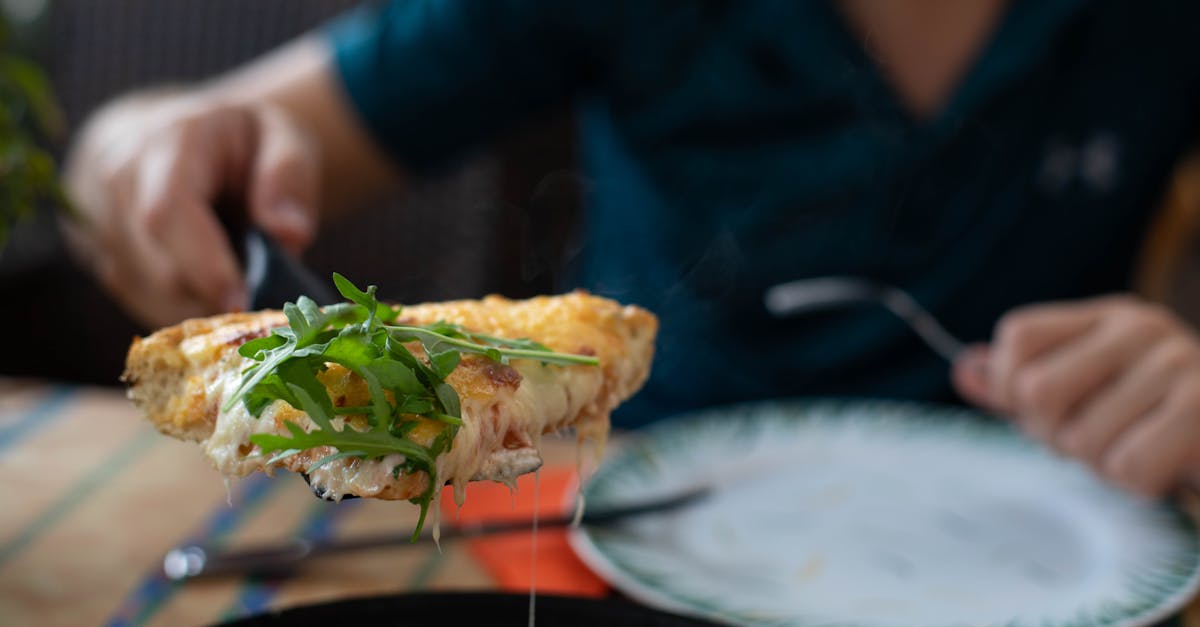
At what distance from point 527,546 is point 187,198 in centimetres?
42

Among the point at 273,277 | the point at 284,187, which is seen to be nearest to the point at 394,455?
the point at 273,277

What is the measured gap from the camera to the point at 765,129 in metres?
1.48

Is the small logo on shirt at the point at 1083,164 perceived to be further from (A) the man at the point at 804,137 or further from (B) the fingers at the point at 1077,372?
(B) the fingers at the point at 1077,372

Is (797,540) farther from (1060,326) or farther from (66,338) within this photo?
(66,338)

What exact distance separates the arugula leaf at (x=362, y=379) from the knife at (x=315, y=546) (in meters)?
0.30

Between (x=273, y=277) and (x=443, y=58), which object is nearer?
(x=273, y=277)

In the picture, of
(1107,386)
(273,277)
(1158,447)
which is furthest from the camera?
(1107,386)

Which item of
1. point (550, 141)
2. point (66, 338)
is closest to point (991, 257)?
point (550, 141)

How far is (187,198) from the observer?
91cm

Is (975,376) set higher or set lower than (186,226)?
lower

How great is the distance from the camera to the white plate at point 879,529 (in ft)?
2.71

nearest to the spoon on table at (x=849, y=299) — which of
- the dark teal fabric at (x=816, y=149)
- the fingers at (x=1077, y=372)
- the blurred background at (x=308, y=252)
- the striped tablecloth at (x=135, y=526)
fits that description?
the dark teal fabric at (x=816, y=149)

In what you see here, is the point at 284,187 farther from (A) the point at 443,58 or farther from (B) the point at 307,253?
(B) the point at 307,253

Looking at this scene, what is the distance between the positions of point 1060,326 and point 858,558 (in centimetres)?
43
